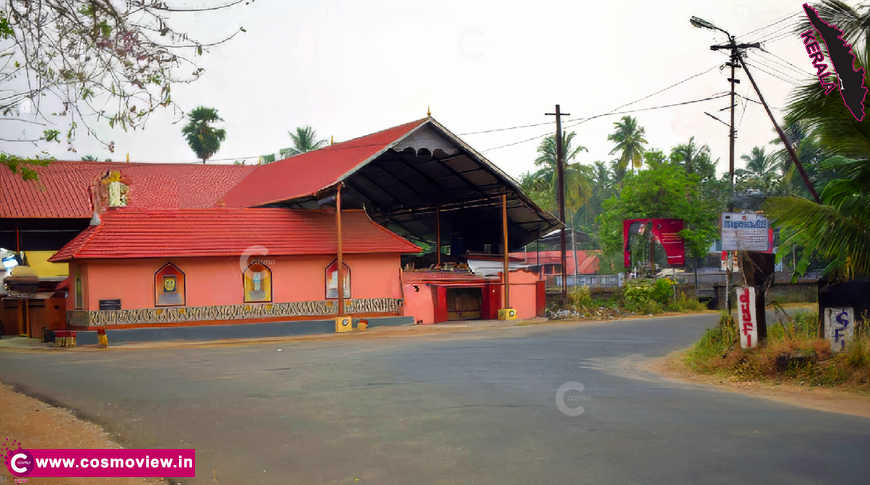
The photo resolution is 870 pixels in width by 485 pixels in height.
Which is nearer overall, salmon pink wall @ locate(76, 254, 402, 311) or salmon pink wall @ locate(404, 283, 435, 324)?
salmon pink wall @ locate(76, 254, 402, 311)

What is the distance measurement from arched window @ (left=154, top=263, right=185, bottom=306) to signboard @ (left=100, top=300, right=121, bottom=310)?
1.17 meters

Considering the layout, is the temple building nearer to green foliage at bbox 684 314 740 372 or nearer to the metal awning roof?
the metal awning roof

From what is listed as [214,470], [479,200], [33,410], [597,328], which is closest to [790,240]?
[597,328]

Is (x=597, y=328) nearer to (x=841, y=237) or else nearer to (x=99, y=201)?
(x=841, y=237)

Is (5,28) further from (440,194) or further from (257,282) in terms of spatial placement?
(440,194)

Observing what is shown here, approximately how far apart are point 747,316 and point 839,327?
1562 mm

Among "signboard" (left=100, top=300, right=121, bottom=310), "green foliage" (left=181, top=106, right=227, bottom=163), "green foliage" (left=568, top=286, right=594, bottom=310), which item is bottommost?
"green foliage" (left=568, top=286, right=594, bottom=310)

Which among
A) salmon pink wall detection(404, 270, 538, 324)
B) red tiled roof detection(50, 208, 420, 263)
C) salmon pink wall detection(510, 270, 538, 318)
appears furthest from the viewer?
salmon pink wall detection(510, 270, 538, 318)

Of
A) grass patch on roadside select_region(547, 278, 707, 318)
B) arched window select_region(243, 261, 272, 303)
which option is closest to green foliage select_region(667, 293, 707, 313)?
grass patch on roadside select_region(547, 278, 707, 318)

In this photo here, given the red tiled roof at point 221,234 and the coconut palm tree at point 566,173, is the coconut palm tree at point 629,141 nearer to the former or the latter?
the coconut palm tree at point 566,173

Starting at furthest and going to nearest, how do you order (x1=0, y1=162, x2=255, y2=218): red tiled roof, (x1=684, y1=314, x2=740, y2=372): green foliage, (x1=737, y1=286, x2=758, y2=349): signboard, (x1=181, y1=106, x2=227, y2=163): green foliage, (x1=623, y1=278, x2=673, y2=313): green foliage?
1. (x1=181, y1=106, x2=227, y2=163): green foliage
2. (x1=623, y1=278, x2=673, y2=313): green foliage
3. (x1=0, y1=162, x2=255, y2=218): red tiled roof
4. (x1=684, y1=314, x2=740, y2=372): green foliage
5. (x1=737, y1=286, x2=758, y2=349): signboard

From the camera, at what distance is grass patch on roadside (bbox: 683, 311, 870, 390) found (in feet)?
40.3

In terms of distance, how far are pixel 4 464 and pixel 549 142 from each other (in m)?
63.6

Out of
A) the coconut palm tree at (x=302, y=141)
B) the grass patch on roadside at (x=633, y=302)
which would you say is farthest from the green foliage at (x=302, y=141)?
the grass patch on roadside at (x=633, y=302)
